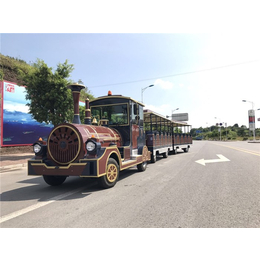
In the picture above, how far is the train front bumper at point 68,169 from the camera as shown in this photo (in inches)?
190

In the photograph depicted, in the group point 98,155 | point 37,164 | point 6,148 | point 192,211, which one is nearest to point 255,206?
point 192,211

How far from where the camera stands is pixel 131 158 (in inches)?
279

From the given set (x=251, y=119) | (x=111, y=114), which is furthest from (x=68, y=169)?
(x=251, y=119)

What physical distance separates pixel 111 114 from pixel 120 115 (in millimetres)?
362

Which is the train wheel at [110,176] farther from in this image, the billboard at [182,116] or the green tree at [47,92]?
the billboard at [182,116]

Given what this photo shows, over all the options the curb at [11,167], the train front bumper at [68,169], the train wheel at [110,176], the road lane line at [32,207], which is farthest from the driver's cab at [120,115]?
the curb at [11,167]

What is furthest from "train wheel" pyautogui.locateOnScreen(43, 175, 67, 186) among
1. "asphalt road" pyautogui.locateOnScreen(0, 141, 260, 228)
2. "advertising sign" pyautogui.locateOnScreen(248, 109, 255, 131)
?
"advertising sign" pyautogui.locateOnScreen(248, 109, 255, 131)

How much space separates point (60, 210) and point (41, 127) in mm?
19609

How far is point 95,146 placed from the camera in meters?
4.96

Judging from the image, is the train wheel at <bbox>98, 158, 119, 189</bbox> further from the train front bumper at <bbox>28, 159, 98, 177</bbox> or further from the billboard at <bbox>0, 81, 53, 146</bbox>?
the billboard at <bbox>0, 81, 53, 146</bbox>

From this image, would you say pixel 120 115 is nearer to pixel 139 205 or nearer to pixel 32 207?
pixel 139 205

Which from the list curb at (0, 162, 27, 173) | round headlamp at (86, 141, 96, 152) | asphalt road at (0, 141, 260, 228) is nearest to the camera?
asphalt road at (0, 141, 260, 228)

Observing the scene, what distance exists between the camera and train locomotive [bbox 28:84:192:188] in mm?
5004

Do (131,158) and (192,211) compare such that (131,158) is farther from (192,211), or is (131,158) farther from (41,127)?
(41,127)
